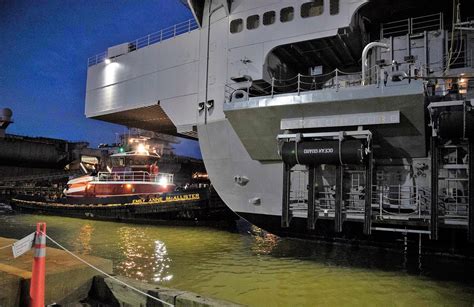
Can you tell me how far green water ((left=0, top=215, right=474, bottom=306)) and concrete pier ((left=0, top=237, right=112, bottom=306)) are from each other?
2.79 meters

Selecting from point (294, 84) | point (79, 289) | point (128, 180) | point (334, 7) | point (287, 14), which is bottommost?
point (79, 289)

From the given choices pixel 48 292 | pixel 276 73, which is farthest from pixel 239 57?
pixel 48 292

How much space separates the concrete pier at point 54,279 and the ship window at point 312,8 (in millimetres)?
9659

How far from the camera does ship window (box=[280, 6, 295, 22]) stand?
1216 cm

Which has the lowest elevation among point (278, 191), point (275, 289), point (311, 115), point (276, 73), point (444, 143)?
point (275, 289)

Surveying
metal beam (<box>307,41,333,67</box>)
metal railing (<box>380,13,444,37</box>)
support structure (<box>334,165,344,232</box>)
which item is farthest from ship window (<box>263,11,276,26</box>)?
support structure (<box>334,165,344,232</box>)

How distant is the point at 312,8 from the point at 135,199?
13.7m

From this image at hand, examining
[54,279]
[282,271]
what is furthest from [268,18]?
[54,279]

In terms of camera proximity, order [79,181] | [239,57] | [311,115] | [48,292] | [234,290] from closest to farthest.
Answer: [48,292] → [234,290] → [311,115] → [239,57] → [79,181]

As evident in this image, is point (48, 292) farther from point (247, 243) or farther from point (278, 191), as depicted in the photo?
point (247, 243)

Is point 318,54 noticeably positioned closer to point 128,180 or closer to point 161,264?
A: point 161,264

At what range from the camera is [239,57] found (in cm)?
1294

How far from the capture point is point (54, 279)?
15.8 ft

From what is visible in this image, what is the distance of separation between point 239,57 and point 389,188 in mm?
6478
